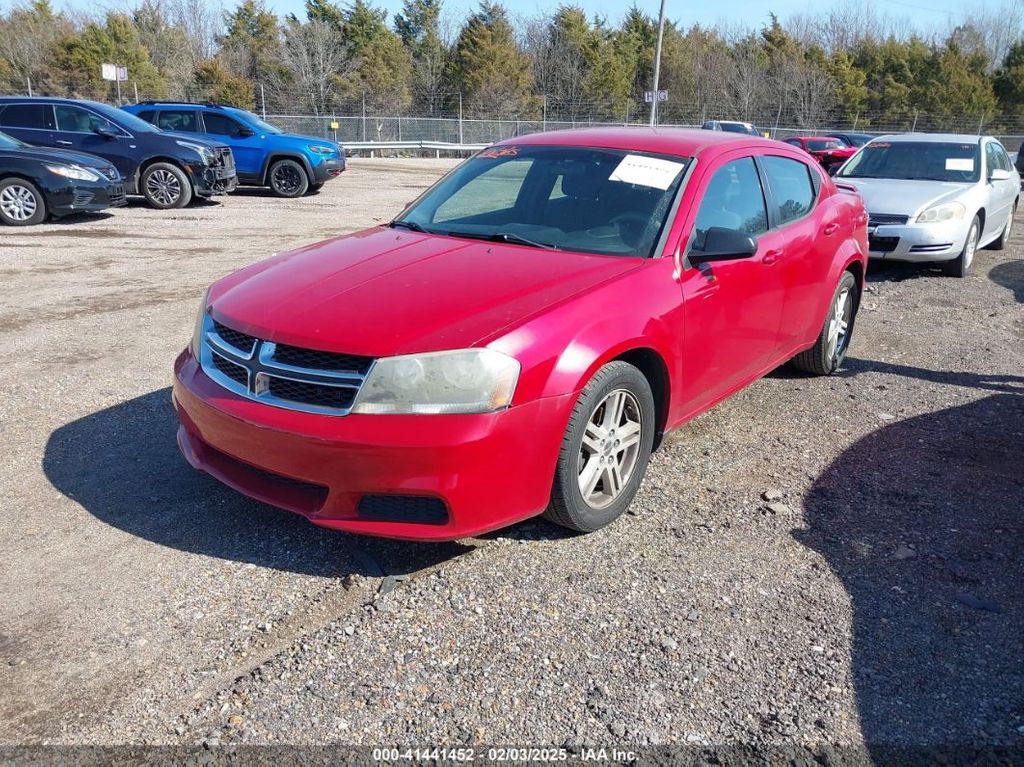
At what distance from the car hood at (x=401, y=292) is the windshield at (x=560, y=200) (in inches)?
6.6

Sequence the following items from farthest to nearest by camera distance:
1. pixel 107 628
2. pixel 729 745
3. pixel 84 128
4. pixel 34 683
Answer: pixel 84 128, pixel 107 628, pixel 34 683, pixel 729 745

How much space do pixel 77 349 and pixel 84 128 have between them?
9.26 meters

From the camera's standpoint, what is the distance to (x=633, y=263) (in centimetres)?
370

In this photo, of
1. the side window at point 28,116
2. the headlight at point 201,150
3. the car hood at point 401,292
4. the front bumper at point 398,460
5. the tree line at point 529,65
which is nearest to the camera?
the front bumper at point 398,460

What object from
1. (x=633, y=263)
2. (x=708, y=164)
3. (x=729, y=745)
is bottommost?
(x=729, y=745)

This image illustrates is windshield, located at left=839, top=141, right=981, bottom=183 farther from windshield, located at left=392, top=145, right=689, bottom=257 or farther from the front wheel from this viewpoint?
the front wheel

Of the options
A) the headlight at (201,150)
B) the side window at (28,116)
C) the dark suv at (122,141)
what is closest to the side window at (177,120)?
the dark suv at (122,141)

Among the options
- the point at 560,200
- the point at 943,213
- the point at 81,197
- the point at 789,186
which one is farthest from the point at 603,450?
the point at 81,197

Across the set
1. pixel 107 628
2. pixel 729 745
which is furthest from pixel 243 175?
pixel 729 745

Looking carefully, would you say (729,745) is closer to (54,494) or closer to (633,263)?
(633,263)

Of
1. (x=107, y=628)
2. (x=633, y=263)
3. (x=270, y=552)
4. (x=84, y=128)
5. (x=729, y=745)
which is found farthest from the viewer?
(x=84, y=128)

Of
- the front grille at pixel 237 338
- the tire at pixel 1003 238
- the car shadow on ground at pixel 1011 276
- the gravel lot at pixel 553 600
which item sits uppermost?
the front grille at pixel 237 338

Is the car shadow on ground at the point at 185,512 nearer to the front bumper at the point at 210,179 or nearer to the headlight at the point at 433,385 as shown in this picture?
the headlight at the point at 433,385

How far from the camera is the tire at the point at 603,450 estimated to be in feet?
10.7
